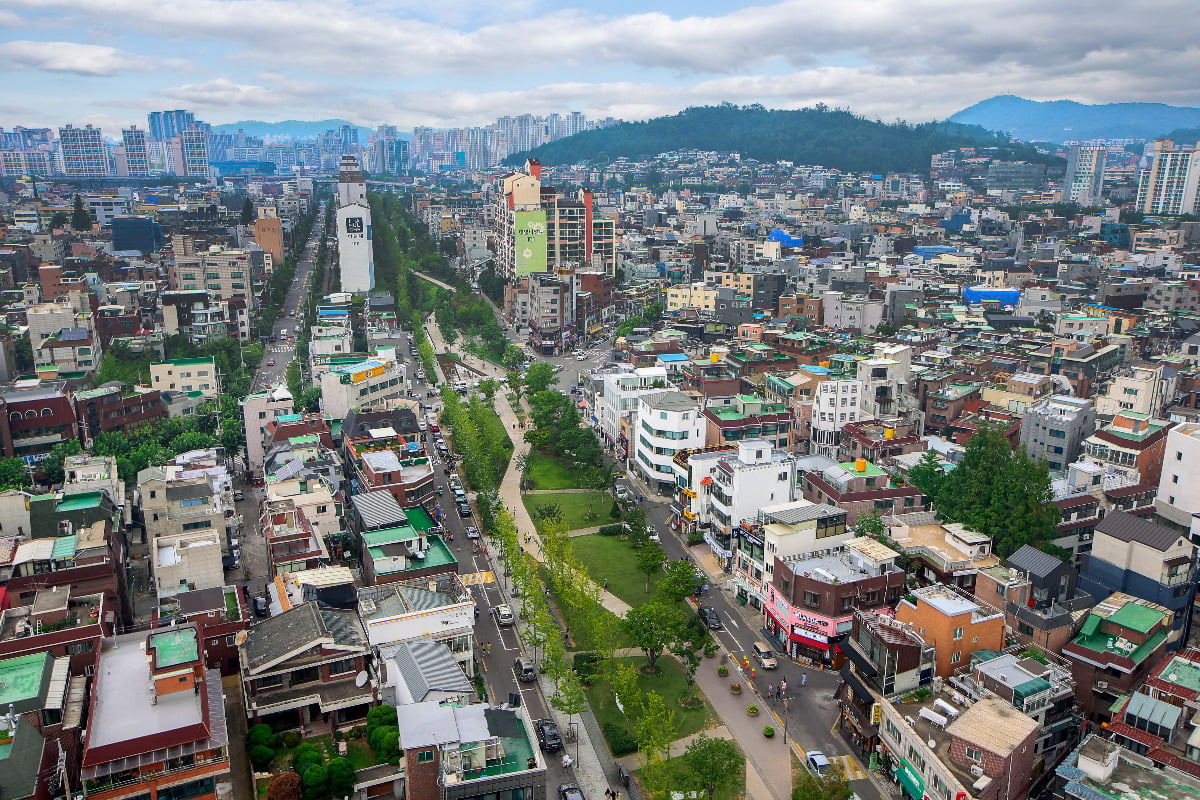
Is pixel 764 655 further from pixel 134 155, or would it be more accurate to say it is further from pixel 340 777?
pixel 134 155

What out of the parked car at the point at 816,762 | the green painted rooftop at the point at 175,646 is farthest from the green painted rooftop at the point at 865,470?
the green painted rooftop at the point at 175,646

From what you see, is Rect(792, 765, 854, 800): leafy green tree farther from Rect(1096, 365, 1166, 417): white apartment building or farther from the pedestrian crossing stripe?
Rect(1096, 365, 1166, 417): white apartment building

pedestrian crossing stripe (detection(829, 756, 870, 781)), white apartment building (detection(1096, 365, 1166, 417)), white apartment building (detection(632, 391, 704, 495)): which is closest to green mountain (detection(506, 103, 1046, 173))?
white apartment building (detection(1096, 365, 1166, 417))

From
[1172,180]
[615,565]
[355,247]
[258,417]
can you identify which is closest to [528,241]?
[355,247]

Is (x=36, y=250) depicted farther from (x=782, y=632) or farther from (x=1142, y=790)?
(x=1142, y=790)

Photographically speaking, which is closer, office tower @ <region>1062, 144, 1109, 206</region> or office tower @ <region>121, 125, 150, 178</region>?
office tower @ <region>1062, 144, 1109, 206</region>

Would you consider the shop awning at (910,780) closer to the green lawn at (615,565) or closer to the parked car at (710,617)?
the parked car at (710,617)
